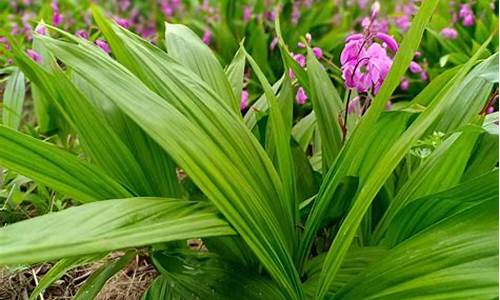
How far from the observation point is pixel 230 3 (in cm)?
432

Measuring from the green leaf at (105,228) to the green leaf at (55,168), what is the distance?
0.24m

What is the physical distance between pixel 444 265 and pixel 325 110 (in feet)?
2.27

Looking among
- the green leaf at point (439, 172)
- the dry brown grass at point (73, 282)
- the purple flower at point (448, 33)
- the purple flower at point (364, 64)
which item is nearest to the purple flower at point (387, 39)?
the purple flower at point (364, 64)

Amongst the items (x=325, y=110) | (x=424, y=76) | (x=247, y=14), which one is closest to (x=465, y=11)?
(x=424, y=76)

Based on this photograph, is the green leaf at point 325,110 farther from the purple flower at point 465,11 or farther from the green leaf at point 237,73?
the purple flower at point 465,11

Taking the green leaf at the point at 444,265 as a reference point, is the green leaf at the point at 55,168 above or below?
above

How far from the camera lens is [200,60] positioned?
186 cm

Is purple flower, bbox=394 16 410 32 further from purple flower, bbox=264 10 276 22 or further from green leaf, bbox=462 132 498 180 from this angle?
green leaf, bbox=462 132 498 180

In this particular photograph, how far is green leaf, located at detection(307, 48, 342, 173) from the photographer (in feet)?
5.90

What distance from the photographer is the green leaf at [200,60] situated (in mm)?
1817

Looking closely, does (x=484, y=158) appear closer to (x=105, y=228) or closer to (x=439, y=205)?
(x=439, y=205)

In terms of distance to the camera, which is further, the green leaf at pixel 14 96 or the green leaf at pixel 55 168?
the green leaf at pixel 14 96

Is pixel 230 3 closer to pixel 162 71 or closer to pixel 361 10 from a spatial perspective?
pixel 361 10

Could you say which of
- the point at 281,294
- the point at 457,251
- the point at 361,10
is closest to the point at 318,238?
the point at 281,294
